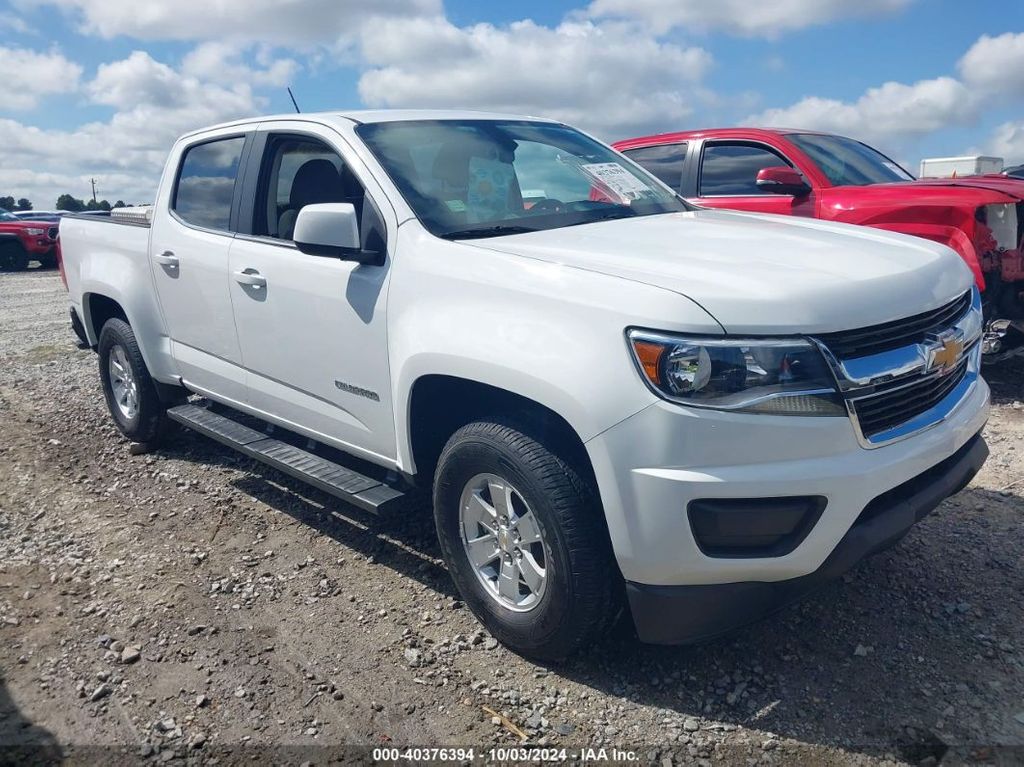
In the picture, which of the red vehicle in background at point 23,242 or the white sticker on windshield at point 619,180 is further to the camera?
the red vehicle in background at point 23,242

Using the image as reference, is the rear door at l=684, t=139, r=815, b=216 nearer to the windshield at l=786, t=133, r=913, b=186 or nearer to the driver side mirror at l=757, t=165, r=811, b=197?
the driver side mirror at l=757, t=165, r=811, b=197

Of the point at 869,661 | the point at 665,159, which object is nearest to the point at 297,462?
the point at 869,661

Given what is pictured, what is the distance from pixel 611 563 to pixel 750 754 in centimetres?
68

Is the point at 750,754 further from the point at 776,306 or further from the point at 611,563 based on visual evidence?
the point at 776,306

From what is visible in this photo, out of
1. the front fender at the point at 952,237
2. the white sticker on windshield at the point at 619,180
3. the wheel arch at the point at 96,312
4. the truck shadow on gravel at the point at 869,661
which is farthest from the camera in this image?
the wheel arch at the point at 96,312

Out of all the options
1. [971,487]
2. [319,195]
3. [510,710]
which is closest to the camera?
[510,710]

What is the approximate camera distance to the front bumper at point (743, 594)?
8.34 feet

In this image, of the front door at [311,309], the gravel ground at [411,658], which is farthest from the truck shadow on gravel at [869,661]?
the front door at [311,309]

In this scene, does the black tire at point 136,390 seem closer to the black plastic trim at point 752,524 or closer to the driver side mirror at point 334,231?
the driver side mirror at point 334,231

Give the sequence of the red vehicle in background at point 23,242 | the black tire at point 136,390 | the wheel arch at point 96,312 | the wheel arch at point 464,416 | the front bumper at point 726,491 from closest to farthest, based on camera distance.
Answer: the front bumper at point 726,491, the wheel arch at point 464,416, the black tire at point 136,390, the wheel arch at point 96,312, the red vehicle in background at point 23,242

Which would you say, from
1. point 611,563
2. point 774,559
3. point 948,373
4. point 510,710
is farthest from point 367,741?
point 948,373

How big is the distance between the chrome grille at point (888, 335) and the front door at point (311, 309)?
162 centimetres

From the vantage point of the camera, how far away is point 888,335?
104 inches

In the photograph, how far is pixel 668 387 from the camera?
7.95 ft
